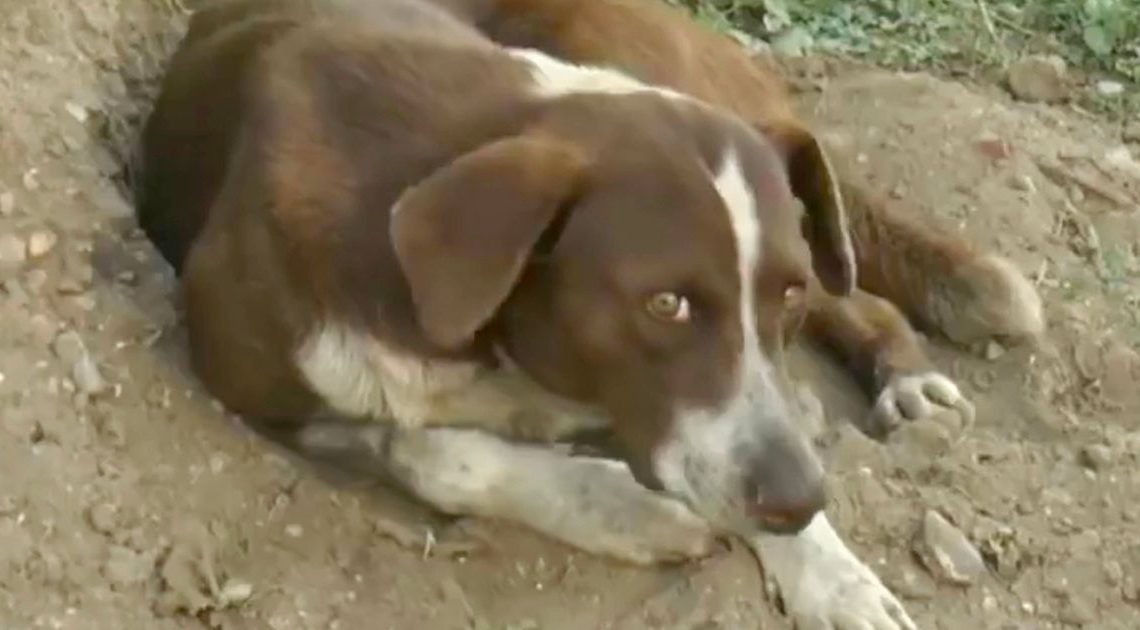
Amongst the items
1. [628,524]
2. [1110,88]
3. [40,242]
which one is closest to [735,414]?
[628,524]

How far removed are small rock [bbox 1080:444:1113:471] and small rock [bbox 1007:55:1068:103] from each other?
149cm

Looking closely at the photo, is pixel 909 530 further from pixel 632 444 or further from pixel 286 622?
pixel 286 622

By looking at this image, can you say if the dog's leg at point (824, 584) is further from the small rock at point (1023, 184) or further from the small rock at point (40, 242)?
the small rock at point (1023, 184)

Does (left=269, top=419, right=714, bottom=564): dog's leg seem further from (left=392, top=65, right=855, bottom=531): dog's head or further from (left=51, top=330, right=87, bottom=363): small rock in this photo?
(left=51, top=330, right=87, bottom=363): small rock

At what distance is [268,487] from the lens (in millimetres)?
3160

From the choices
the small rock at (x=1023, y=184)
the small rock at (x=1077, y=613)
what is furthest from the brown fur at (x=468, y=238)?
the small rock at (x=1023, y=184)

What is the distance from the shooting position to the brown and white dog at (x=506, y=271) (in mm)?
2805

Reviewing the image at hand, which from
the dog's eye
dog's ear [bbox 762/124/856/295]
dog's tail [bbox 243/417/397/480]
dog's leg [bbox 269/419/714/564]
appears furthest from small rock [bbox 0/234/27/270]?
dog's ear [bbox 762/124/856/295]

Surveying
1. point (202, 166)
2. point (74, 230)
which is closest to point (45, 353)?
point (74, 230)

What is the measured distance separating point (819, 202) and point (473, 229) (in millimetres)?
707

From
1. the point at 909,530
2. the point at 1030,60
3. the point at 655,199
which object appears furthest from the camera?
the point at 1030,60

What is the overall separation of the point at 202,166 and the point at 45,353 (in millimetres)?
477

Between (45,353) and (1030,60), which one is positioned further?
(1030,60)

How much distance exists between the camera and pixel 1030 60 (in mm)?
5000
